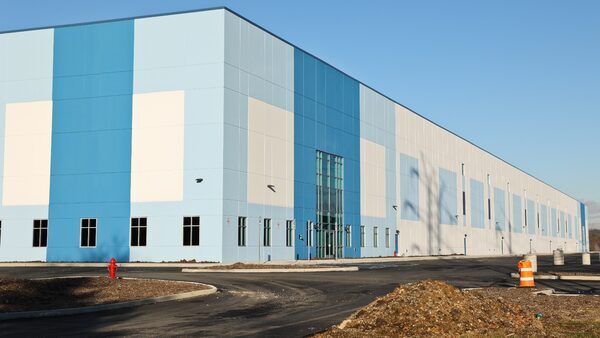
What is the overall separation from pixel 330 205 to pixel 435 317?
49.8 meters

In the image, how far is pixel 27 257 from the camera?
50.7 meters

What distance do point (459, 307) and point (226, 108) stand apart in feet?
116

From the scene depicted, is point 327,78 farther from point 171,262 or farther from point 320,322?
point 320,322

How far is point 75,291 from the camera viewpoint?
21516 millimetres

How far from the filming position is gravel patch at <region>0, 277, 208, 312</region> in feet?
60.1

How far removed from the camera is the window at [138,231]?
48062 millimetres

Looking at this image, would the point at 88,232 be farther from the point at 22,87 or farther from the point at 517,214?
the point at 517,214

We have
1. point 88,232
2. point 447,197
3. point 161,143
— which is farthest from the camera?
point 447,197

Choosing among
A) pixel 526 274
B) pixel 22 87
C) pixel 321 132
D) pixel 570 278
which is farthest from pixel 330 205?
pixel 526 274

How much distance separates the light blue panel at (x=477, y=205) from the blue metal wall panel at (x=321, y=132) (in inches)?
1470

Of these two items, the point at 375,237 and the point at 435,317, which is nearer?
the point at 435,317

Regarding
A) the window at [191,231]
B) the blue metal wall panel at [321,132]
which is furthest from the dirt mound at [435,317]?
the blue metal wall panel at [321,132]

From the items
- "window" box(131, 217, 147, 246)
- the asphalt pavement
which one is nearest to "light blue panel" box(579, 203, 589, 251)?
"window" box(131, 217, 147, 246)

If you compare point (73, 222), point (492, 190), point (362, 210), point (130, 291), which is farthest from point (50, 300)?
point (492, 190)
